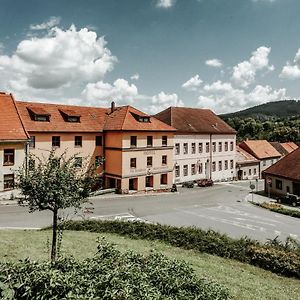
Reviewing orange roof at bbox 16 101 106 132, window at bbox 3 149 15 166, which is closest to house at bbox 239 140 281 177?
orange roof at bbox 16 101 106 132

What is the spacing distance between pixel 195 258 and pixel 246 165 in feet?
150

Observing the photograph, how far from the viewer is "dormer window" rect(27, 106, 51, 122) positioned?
35.3 meters

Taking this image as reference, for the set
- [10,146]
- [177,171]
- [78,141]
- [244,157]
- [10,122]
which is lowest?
[177,171]

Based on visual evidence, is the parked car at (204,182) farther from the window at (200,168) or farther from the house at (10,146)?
the house at (10,146)

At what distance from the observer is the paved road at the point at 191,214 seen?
23469mm

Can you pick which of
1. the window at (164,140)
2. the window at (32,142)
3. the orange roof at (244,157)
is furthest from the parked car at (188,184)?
the window at (32,142)

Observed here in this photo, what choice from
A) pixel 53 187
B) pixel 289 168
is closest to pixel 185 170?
pixel 289 168

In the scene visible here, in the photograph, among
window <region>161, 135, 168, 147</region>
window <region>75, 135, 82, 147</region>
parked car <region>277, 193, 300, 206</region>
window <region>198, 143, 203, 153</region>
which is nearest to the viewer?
parked car <region>277, 193, 300, 206</region>

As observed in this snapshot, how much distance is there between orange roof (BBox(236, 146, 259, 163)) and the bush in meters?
50.8

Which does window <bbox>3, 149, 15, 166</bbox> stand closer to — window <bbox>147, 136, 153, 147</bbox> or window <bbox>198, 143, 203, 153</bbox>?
window <bbox>147, 136, 153, 147</bbox>

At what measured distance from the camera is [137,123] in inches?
1563

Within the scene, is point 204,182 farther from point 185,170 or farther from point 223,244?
point 223,244

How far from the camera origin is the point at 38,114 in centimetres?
3525

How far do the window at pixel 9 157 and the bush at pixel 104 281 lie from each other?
25704 millimetres
